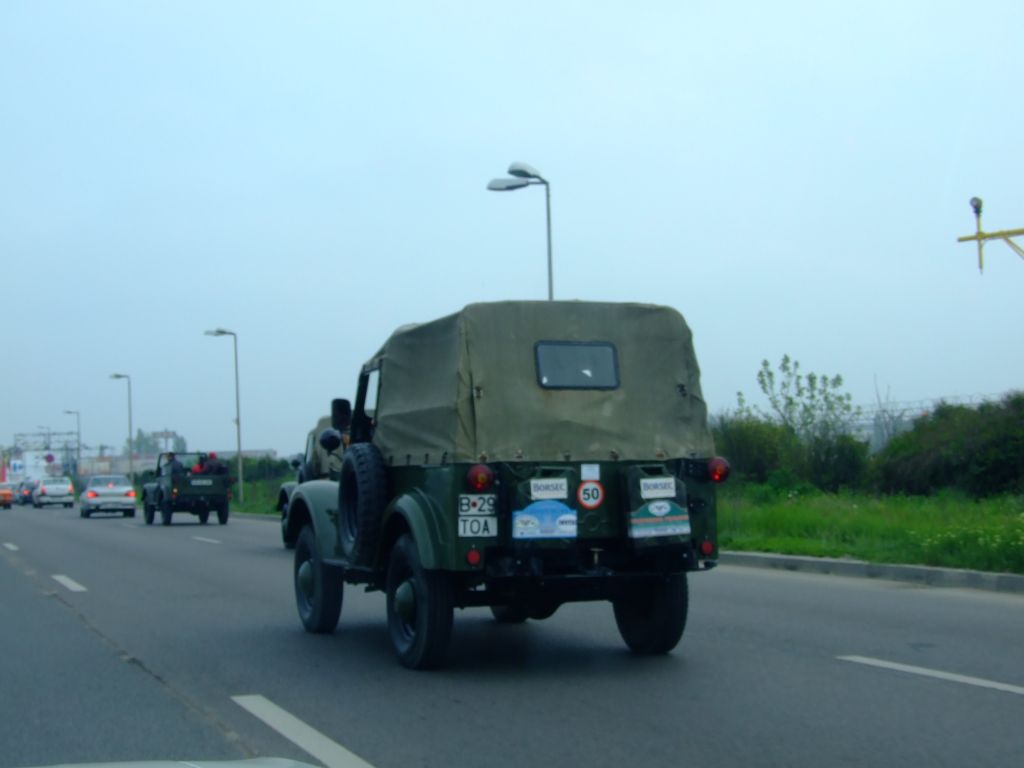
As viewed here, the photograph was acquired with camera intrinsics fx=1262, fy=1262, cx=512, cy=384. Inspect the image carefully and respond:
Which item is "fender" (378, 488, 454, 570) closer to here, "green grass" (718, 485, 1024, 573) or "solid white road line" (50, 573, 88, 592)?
"solid white road line" (50, 573, 88, 592)

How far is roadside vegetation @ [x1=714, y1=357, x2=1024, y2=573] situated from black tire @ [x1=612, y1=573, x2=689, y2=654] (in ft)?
20.1

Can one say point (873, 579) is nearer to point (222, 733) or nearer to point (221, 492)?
point (222, 733)

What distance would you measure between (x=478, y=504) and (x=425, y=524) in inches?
17.6

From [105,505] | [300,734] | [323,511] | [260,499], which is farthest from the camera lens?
[260,499]

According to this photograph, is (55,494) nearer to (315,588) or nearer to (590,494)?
(315,588)

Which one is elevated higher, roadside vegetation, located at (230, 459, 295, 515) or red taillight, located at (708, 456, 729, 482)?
red taillight, located at (708, 456, 729, 482)

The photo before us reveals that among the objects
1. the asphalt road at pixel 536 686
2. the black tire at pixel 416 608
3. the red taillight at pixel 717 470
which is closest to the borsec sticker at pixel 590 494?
the red taillight at pixel 717 470

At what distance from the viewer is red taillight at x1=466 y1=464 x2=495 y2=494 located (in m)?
7.90

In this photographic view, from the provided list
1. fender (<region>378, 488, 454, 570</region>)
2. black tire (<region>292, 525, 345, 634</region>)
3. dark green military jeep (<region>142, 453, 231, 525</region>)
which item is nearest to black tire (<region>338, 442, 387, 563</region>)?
fender (<region>378, 488, 454, 570</region>)

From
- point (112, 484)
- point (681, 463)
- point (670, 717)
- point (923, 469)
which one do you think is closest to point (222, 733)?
point (670, 717)

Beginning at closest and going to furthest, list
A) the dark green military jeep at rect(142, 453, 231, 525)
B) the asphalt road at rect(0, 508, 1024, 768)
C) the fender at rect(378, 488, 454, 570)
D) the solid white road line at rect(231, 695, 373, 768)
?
the solid white road line at rect(231, 695, 373, 768) → the asphalt road at rect(0, 508, 1024, 768) → the fender at rect(378, 488, 454, 570) → the dark green military jeep at rect(142, 453, 231, 525)

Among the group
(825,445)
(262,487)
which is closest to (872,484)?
(825,445)

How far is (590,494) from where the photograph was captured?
8227mm

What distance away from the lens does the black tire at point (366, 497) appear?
8.98 metres
